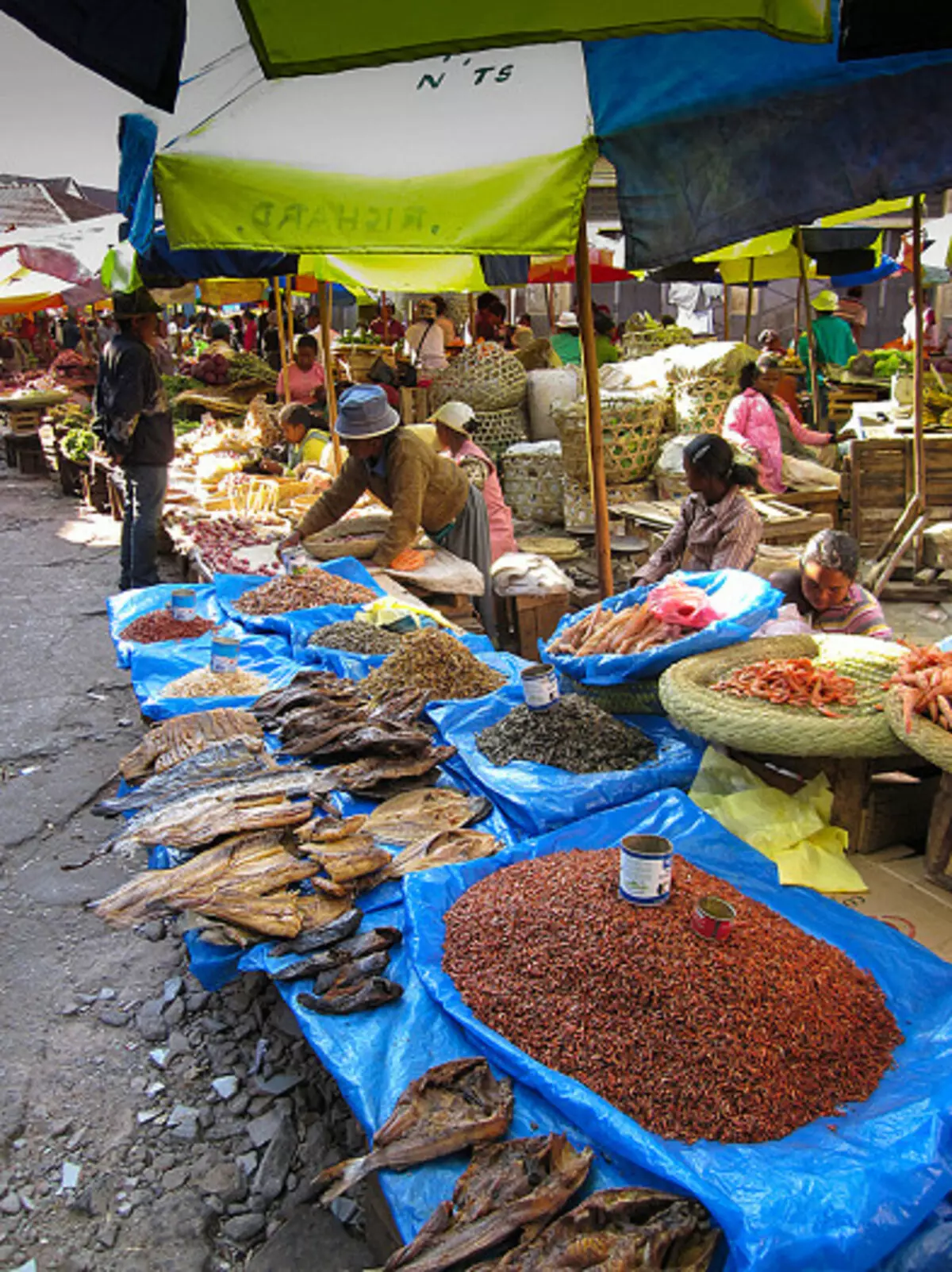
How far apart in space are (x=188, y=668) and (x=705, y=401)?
15.6ft


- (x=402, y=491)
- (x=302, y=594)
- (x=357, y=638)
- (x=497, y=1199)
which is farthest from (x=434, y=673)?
(x=497, y=1199)

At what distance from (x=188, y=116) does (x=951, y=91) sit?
2426 millimetres

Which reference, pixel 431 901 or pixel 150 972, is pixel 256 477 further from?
pixel 431 901

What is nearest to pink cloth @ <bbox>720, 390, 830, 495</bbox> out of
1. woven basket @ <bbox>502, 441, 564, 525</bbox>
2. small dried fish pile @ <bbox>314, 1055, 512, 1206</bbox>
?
woven basket @ <bbox>502, 441, 564, 525</bbox>

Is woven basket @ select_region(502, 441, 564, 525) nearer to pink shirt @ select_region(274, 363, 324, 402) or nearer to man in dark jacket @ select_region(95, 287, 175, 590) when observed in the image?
man in dark jacket @ select_region(95, 287, 175, 590)

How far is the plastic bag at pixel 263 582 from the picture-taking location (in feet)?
15.3

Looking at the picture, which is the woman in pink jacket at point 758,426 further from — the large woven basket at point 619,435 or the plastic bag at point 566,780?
the plastic bag at point 566,780

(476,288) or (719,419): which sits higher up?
(476,288)

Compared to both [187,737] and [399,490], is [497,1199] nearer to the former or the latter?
[187,737]

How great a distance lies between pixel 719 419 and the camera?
7.27 metres

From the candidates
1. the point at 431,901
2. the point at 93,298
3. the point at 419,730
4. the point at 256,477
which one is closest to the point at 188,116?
the point at 419,730

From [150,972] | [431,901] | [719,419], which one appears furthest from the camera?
[719,419]

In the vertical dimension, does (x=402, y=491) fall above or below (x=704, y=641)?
above

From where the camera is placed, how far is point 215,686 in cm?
391
